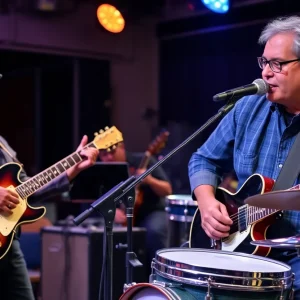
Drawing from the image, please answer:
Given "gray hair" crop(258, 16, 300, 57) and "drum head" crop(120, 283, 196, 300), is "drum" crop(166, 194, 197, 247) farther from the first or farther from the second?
"drum head" crop(120, 283, 196, 300)

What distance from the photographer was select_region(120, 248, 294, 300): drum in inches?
81.7

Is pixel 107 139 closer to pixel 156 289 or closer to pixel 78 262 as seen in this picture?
pixel 78 262

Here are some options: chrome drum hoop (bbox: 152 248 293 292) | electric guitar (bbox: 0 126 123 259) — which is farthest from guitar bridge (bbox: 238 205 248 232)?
electric guitar (bbox: 0 126 123 259)

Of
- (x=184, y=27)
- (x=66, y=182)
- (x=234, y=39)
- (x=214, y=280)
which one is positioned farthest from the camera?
(x=184, y=27)

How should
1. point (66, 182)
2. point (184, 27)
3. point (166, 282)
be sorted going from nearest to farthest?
point (166, 282), point (66, 182), point (184, 27)

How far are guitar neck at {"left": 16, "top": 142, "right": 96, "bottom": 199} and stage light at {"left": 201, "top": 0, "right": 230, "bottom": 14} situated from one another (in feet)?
12.0

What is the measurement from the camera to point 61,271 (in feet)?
15.4

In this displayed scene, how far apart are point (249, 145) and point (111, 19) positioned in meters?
5.12

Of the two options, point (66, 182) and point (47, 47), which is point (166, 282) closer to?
point (66, 182)

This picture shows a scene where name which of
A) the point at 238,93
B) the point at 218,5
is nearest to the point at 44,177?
the point at 238,93

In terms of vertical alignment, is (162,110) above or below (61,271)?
above

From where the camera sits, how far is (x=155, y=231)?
564cm

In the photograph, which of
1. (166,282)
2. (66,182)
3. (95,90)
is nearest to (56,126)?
(95,90)

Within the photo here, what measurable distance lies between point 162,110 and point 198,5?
5.02ft
